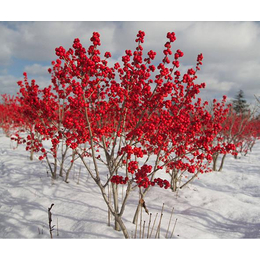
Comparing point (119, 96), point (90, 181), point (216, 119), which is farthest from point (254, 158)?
point (119, 96)

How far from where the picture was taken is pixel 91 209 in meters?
4.30

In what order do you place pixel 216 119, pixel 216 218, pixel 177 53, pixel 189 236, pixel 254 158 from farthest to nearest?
pixel 254 158, pixel 216 119, pixel 216 218, pixel 189 236, pixel 177 53

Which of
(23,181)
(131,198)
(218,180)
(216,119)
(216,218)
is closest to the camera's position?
(216,218)

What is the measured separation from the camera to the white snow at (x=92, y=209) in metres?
3.69

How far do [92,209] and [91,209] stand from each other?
2cm

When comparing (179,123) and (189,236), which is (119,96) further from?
(189,236)

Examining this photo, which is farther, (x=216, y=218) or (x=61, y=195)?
(x=61, y=195)

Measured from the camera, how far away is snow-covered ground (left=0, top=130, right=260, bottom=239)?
369cm

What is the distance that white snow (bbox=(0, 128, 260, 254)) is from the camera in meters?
3.69

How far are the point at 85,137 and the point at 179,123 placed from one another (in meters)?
1.51

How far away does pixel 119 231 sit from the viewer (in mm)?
3590

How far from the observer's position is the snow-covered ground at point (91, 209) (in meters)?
3.69

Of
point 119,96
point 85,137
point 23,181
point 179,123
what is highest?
point 119,96

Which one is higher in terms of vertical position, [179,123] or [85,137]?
[179,123]
